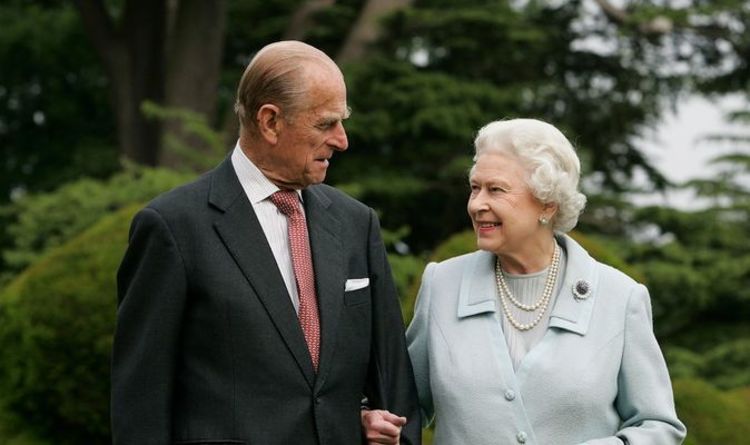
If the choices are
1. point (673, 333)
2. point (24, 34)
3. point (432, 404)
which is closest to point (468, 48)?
point (673, 333)

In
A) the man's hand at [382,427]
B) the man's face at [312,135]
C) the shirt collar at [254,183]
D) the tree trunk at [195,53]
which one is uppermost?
the man's face at [312,135]

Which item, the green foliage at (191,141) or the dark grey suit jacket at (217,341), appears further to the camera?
the green foliage at (191,141)

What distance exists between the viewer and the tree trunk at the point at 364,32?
1289 cm

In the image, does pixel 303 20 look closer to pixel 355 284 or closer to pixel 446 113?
pixel 446 113

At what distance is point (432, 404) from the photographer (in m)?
3.80

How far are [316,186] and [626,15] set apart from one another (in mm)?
9866

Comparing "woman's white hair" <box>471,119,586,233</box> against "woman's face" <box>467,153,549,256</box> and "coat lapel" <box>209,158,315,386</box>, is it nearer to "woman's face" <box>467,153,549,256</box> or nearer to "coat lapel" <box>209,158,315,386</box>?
"woman's face" <box>467,153,549,256</box>

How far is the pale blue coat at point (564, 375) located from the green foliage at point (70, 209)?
6.97 m

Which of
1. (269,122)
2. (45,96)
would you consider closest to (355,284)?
(269,122)

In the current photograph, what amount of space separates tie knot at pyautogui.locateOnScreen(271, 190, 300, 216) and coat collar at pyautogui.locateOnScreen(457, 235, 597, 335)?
0.55 m

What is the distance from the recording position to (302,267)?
3.49 m

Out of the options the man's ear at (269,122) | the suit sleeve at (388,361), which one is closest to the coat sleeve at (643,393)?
the suit sleeve at (388,361)

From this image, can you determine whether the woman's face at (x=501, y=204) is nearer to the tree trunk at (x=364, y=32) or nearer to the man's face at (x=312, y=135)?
the man's face at (x=312, y=135)

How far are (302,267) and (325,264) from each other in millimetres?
61
